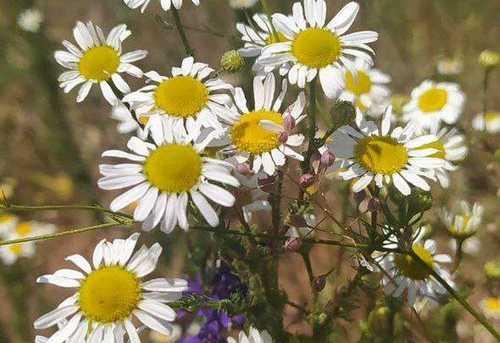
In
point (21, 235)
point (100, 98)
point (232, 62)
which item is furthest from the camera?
point (100, 98)

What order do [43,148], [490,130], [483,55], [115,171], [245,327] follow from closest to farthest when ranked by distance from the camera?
1. [115,171]
2. [245,327]
3. [483,55]
4. [490,130]
5. [43,148]

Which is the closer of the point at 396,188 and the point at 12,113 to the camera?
the point at 396,188

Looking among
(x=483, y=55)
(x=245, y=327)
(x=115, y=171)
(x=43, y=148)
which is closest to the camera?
(x=115, y=171)

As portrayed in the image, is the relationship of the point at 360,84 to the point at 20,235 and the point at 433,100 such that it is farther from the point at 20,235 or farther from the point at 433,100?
the point at 20,235

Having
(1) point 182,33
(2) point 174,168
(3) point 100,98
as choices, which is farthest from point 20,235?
(2) point 174,168

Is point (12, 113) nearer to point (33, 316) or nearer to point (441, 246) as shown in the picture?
point (33, 316)

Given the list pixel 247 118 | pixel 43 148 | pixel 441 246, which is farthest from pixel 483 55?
pixel 43 148
